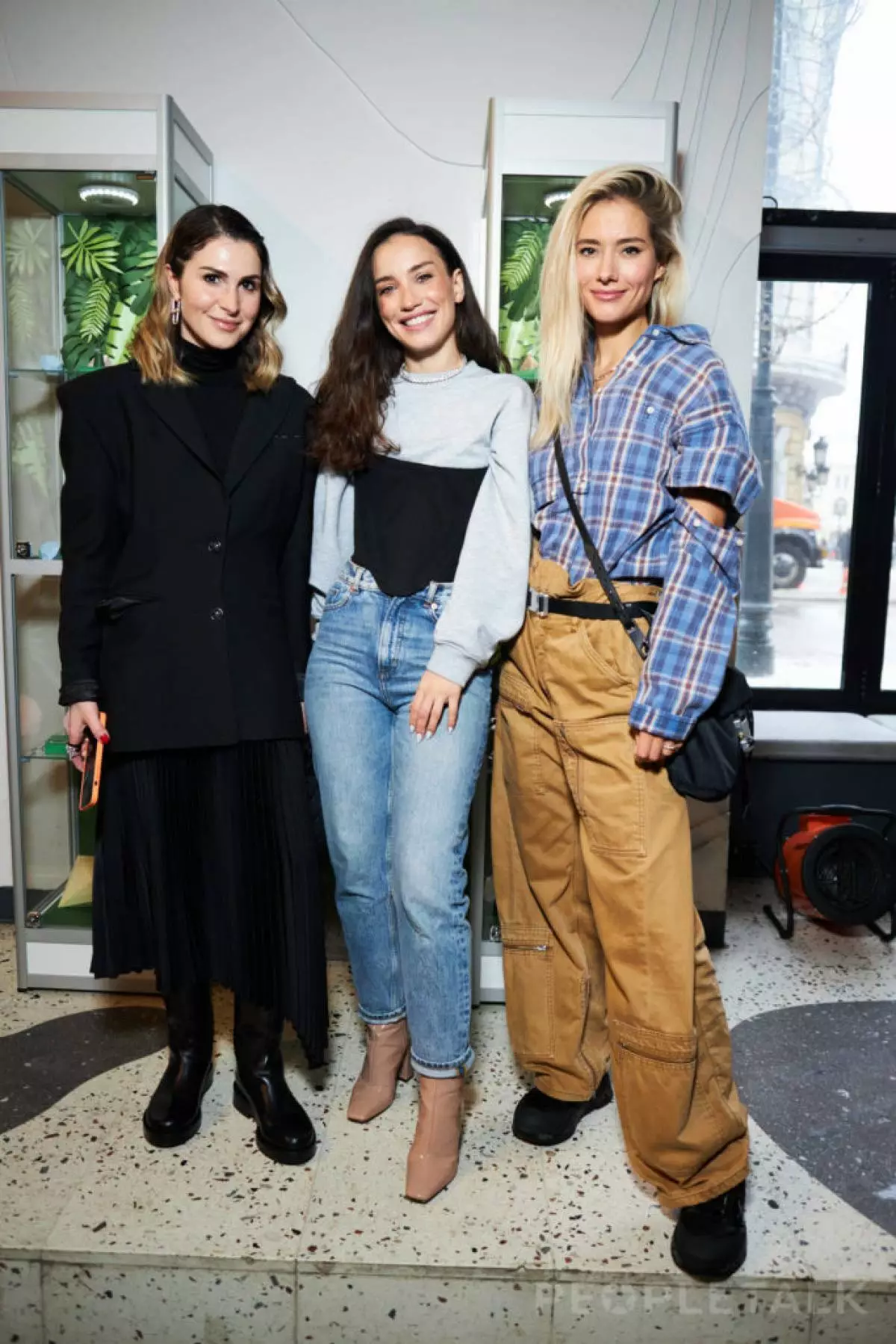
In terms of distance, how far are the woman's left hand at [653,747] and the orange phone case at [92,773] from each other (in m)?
0.96

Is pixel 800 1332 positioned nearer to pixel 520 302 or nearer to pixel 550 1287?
pixel 550 1287

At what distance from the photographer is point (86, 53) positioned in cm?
274

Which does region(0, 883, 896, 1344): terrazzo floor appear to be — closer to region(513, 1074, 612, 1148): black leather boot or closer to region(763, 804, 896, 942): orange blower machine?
region(513, 1074, 612, 1148): black leather boot

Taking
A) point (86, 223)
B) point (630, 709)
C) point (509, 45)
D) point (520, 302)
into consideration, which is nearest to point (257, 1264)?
point (630, 709)

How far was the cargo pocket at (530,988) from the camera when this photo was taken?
6.41ft

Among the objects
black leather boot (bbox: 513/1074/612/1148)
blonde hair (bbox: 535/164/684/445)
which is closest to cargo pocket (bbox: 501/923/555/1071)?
black leather boot (bbox: 513/1074/612/1148)

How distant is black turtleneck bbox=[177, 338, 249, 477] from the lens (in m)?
1.84

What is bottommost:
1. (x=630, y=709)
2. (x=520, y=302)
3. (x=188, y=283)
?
(x=630, y=709)

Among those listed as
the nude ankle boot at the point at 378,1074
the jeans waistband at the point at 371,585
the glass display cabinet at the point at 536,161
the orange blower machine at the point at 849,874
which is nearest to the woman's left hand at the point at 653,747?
the jeans waistband at the point at 371,585

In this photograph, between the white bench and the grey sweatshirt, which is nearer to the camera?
the grey sweatshirt

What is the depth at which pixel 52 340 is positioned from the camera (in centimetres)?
269

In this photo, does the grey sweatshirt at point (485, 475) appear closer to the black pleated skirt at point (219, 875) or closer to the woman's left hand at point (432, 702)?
the woman's left hand at point (432, 702)

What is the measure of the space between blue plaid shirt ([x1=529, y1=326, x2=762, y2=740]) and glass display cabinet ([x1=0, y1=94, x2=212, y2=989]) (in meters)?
1.32

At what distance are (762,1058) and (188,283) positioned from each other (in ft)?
6.92
